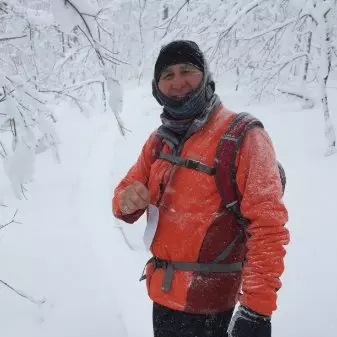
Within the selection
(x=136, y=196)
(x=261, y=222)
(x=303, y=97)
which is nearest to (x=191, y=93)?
(x=136, y=196)

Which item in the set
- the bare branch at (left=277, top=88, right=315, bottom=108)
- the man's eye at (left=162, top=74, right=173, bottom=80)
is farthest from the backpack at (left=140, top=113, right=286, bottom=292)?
the bare branch at (left=277, top=88, right=315, bottom=108)

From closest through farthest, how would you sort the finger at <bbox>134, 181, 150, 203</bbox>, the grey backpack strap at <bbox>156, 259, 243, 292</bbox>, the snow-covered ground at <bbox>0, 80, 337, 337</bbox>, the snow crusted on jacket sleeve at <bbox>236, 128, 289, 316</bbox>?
the snow crusted on jacket sleeve at <bbox>236, 128, 289, 316</bbox>, the grey backpack strap at <bbox>156, 259, 243, 292</bbox>, the finger at <bbox>134, 181, 150, 203</bbox>, the snow-covered ground at <bbox>0, 80, 337, 337</bbox>

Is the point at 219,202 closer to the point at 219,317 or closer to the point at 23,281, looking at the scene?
the point at 219,317

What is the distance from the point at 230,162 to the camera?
1.76m

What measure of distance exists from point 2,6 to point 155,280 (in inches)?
77.8

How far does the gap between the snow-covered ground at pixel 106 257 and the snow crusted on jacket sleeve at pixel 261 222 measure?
181 cm

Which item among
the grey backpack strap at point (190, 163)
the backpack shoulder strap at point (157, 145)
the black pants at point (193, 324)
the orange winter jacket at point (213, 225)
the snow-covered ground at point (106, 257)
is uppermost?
the backpack shoulder strap at point (157, 145)

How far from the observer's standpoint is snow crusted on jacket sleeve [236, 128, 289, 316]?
159 centimetres

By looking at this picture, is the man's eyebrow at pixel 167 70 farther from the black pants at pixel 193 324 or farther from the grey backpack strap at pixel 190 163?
the black pants at pixel 193 324

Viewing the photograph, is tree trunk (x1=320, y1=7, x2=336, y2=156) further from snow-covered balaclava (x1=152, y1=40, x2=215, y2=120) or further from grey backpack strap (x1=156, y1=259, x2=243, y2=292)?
grey backpack strap (x1=156, y1=259, x2=243, y2=292)

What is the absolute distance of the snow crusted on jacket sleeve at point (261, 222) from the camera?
1.59m

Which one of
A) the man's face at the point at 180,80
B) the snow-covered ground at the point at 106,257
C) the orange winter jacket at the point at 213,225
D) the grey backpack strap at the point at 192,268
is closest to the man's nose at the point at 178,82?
the man's face at the point at 180,80

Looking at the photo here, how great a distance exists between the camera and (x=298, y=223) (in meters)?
5.05

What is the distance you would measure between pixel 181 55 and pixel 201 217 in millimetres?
860
